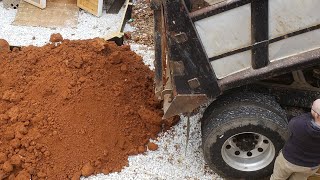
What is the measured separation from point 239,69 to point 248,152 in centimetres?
115

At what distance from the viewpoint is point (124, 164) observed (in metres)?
5.88

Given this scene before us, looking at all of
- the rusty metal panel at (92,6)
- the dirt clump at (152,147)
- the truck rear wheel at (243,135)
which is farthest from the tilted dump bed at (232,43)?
the rusty metal panel at (92,6)

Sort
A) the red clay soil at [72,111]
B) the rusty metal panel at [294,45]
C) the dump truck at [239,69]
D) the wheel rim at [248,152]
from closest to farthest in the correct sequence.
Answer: the dump truck at [239,69]
the rusty metal panel at [294,45]
the wheel rim at [248,152]
the red clay soil at [72,111]

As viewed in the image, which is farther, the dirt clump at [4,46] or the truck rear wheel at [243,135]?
the dirt clump at [4,46]

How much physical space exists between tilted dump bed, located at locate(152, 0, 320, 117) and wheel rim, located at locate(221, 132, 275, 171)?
76 centimetres

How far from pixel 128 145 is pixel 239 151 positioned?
1.37m

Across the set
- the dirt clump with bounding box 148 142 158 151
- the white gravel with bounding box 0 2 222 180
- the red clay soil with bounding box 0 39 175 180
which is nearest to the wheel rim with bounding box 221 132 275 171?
the white gravel with bounding box 0 2 222 180

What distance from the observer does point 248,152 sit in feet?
18.4

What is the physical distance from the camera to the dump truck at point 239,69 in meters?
4.53

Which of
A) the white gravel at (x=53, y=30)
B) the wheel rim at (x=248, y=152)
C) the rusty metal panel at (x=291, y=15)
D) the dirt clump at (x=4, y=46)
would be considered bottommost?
the white gravel at (x=53, y=30)

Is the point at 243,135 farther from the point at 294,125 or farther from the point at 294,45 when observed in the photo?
the point at 294,45

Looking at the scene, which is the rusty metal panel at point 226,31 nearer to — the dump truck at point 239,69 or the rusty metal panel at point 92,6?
the dump truck at point 239,69

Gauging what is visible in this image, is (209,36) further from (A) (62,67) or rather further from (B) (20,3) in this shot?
(B) (20,3)

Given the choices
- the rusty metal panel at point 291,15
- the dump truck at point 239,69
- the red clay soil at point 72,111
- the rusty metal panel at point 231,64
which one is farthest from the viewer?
the red clay soil at point 72,111
